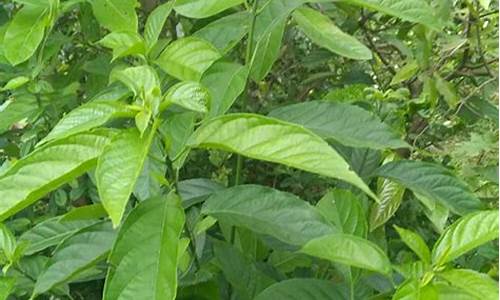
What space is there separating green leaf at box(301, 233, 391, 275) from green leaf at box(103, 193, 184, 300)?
0.13 metres

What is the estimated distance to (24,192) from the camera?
2.13ft

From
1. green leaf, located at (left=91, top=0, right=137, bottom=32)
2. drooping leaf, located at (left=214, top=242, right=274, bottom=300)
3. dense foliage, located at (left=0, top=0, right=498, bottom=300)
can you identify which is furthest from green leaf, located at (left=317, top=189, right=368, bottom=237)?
green leaf, located at (left=91, top=0, right=137, bottom=32)

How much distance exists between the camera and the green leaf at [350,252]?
0.69 meters

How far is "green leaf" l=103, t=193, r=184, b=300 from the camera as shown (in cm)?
65

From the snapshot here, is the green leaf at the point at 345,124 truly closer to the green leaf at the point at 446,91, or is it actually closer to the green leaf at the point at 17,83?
the green leaf at the point at 17,83

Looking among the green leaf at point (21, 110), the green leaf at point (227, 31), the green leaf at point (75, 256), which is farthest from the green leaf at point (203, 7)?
the green leaf at point (21, 110)

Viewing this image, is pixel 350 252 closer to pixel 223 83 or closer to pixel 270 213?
pixel 270 213

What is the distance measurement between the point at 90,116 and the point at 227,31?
302 millimetres

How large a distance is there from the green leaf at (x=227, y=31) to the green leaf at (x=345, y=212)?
0.74 feet

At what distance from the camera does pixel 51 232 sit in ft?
2.99

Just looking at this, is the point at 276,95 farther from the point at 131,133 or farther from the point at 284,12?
the point at 131,133

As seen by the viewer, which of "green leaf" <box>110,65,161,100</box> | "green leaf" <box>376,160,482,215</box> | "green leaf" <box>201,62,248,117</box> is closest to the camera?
"green leaf" <box>110,65,161,100</box>

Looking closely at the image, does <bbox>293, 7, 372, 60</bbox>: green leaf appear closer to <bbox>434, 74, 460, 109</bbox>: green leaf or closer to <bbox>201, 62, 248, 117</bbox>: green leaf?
<bbox>201, 62, 248, 117</bbox>: green leaf

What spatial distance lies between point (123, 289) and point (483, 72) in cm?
104
